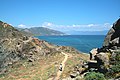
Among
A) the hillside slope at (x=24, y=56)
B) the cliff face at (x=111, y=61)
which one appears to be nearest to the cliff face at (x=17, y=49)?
the hillside slope at (x=24, y=56)

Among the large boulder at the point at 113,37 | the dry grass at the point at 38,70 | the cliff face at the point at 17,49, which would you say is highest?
the large boulder at the point at 113,37

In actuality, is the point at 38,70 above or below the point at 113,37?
below

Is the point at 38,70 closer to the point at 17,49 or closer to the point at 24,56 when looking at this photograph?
the point at 24,56

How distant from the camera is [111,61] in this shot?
23562 mm

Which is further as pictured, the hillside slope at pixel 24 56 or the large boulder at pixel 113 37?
the hillside slope at pixel 24 56

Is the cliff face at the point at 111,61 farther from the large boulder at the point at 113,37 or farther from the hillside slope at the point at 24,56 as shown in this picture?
the hillside slope at the point at 24,56

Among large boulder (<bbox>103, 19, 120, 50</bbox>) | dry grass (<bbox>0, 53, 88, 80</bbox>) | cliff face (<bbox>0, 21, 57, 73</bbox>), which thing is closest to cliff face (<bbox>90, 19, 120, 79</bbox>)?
large boulder (<bbox>103, 19, 120, 50</bbox>)

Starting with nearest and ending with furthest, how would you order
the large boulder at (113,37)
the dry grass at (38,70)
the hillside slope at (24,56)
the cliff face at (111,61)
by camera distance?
the cliff face at (111,61), the large boulder at (113,37), the dry grass at (38,70), the hillside slope at (24,56)

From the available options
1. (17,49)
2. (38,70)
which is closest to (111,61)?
(38,70)

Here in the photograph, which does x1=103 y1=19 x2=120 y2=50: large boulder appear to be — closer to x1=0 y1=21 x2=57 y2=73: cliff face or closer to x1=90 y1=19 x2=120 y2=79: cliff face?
x1=90 y1=19 x2=120 y2=79: cliff face

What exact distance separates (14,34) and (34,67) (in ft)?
65.8

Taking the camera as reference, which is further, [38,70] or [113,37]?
[38,70]

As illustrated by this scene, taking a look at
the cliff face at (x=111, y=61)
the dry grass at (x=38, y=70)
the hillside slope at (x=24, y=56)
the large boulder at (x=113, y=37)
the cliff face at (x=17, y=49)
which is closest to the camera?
the cliff face at (x=111, y=61)

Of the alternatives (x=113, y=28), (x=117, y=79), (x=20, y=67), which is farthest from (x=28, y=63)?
(x=117, y=79)
